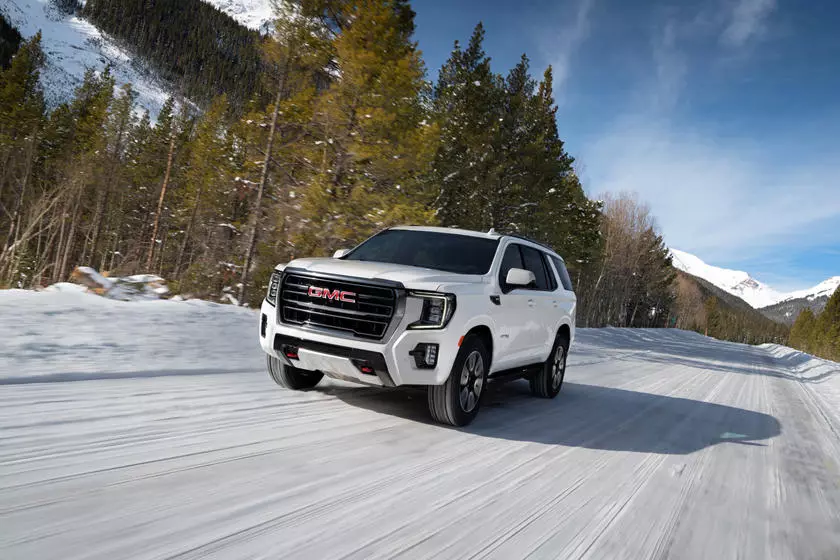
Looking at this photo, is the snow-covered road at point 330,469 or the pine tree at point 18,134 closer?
the snow-covered road at point 330,469

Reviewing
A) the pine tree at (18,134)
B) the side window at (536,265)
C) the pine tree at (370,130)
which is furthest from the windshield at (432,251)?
the pine tree at (18,134)

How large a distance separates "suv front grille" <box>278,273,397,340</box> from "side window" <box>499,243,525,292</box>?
5.02 feet

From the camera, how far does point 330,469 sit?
3.55 metres

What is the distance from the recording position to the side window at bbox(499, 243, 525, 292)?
5.64m

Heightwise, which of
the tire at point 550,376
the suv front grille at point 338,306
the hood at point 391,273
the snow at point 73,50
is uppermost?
the snow at point 73,50

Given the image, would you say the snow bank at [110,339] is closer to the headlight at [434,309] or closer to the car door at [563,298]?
the headlight at [434,309]

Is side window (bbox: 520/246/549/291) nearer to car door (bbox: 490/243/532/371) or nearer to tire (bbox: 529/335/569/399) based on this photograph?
car door (bbox: 490/243/532/371)

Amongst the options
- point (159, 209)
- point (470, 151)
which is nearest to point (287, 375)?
point (470, 151)

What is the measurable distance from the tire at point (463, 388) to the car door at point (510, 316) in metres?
0.30

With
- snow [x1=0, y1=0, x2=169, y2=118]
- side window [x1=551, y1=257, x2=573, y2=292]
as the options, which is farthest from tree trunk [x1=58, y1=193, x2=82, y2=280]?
snow [x1=0, y1=0, x2=169, y2=118]

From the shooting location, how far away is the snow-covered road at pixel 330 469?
2.59 meters

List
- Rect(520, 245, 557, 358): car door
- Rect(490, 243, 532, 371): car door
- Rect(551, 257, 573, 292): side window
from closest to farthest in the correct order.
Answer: Rect(490, 243, 532, 371): car door
Rect(520, 245, 557, 358): car door
Rect(551, 257, 573, 292): side window

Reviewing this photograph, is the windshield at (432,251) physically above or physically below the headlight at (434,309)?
above

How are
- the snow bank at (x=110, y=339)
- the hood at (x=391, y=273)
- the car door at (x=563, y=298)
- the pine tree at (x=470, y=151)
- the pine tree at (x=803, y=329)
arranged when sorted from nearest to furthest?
the hood at (x=391, y=273) < the snow bank at (x=110, y=339) < the car door at (x=563, y=298) < the pine tree at (x=470, y=151) < the pine tree at (x=803, y=329)
